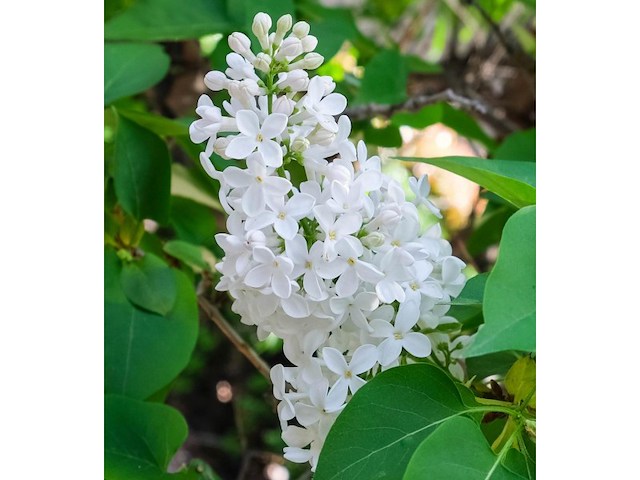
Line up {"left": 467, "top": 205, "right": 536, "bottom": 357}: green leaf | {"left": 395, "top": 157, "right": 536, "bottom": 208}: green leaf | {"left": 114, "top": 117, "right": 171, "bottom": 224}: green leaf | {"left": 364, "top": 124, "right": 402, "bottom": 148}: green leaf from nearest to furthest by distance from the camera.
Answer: {"left": 467, "top": 205, "right": 536, "bottom": 357}: green leaf
{"left": 395, "top": 157, "right": 536, "bottom": 208}: green leaf
{"left": 114, "top": 117, "right": 171, "bottom": 224}: green leaf
{"left": 364, "top": 124, "right": 402, "bottom": 148}: green leaf

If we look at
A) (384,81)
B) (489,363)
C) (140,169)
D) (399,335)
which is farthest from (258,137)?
(384,81)

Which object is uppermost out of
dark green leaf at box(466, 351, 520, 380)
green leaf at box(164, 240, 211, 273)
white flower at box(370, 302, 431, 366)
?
white flower at box(370, 302, 431, 366)

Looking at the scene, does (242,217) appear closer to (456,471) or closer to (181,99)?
(456,471)

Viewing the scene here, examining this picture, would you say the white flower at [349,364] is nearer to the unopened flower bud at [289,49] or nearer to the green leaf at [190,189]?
the unopened flower bud at [289,49]

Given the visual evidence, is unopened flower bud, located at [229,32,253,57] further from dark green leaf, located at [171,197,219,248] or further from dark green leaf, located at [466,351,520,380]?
dark green leaf, located at [171,197,219,248]

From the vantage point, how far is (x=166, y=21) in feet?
2.76

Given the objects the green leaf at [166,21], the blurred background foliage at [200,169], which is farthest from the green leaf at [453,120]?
the green leaf at [166,21]

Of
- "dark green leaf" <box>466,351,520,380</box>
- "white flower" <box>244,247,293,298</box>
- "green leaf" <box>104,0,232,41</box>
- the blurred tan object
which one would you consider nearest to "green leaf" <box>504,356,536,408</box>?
"dark green leaf" <box>466,351,520,380</box>

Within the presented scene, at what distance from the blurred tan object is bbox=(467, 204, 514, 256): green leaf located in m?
0.42

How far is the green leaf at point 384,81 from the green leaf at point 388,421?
51 centimetres

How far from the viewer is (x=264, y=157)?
369 mm

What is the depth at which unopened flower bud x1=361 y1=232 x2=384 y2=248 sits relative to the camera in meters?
0.39

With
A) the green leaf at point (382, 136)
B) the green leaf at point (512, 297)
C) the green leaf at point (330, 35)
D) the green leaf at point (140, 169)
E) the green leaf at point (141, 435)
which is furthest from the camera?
the green leaf at point (382, 136)

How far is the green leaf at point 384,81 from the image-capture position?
875mm
